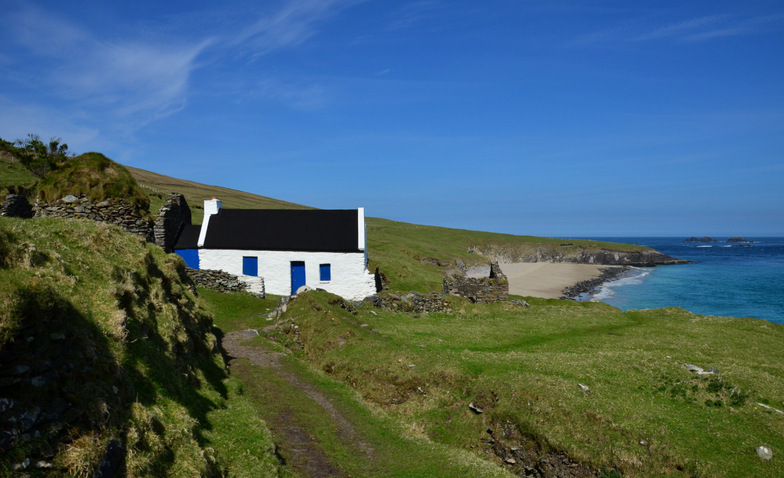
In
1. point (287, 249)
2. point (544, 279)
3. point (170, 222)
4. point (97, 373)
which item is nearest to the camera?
point (97, 373)

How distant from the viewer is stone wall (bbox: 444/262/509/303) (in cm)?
3831

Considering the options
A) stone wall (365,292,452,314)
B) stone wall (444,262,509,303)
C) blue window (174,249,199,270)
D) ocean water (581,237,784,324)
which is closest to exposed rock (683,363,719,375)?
stone wall (365,292,452,314)

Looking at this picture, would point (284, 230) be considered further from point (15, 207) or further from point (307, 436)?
point (307, 436)

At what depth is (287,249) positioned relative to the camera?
44250 millimetres

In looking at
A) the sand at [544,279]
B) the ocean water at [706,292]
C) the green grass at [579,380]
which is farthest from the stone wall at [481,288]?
the sand at [544,279]

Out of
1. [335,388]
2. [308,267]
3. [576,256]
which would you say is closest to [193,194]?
[308,267]

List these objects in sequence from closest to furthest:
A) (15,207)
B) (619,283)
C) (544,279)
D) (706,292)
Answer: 1. (15,207)
2. (706,292)
3. (619,283)
4. (544,279)

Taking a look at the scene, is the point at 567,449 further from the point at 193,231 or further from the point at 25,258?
the point at 193,231

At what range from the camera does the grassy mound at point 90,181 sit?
28141 millimetres

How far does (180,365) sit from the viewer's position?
13516 millimetres

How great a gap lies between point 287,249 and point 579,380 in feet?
106

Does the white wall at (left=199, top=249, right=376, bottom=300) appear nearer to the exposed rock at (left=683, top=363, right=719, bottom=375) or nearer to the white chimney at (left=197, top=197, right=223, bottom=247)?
Answer: the white chimney at (left=197, top=197, right=223, bottom=247)

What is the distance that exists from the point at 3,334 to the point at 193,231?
43.3m

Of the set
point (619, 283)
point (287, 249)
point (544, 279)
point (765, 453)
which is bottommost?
point (619, 283)
